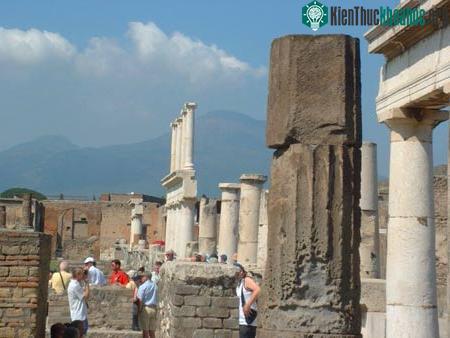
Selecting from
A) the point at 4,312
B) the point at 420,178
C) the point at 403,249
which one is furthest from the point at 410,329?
the point at 4,312

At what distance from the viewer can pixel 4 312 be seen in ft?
38.1

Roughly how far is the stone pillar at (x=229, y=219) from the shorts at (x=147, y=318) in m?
13.4

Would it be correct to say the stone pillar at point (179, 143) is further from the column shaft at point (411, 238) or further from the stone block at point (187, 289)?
the stone block at point (187, 289)

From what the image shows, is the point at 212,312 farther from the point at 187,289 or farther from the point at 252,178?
the point at 252,178

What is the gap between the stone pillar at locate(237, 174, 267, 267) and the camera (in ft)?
82.4

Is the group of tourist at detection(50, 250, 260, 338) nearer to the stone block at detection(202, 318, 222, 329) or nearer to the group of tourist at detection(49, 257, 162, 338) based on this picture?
the group of tourist at detection(49, 257, 162, 338)

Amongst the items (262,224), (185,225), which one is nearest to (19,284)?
(262,224)

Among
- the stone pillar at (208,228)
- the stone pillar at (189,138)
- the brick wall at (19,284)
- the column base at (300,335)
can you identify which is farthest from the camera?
the stone pillar at (189,138)

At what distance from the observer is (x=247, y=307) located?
11195mm

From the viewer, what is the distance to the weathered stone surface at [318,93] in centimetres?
747

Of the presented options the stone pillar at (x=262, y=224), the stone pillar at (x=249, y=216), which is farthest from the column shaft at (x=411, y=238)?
the stone pillar at (x=262, y=224)

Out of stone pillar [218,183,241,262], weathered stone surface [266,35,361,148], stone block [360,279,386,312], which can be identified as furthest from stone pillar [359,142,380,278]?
stone pillar [218,183,241,262]

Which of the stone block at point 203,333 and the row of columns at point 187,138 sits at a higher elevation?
the row of columns at point 187,138

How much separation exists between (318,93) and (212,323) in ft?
15.4
